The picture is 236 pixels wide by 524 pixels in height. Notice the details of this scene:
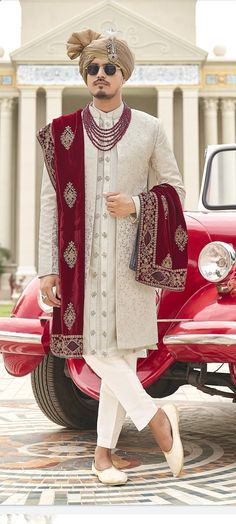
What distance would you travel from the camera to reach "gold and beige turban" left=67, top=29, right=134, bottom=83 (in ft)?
10.5

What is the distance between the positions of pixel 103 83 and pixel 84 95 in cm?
3343

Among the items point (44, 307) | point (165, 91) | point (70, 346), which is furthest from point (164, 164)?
point (165, 91)

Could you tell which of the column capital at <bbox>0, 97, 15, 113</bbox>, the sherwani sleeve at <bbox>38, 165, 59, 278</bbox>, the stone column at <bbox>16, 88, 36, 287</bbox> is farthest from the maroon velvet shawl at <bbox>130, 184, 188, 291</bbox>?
the column capital at <bbox>0, 97, 15, 113</bbox>

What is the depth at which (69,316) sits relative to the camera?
314 cm

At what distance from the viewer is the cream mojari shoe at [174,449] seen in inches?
127

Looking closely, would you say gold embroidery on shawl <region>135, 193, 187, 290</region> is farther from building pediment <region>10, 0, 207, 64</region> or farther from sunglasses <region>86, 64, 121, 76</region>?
building pediment <region>10, 0, 207, 64</region>

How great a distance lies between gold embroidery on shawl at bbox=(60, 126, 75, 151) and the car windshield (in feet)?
6.01

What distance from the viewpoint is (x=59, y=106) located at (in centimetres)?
3431

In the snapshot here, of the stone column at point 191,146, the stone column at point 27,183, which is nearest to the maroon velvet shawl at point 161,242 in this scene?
the stone column at point 191,146

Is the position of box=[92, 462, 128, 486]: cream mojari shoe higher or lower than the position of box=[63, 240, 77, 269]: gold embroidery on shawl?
lower

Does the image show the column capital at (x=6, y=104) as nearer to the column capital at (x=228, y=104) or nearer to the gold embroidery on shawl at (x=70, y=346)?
the column capital at (x=228, y=104)

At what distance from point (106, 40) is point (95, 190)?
650mm

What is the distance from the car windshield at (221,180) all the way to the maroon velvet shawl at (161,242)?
5.50 feet

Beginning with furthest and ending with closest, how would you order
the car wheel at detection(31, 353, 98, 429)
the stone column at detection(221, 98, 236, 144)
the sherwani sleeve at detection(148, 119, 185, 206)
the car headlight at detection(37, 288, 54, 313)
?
the stone column at detection(221, 98, 236, 144) < the car wheel at detection(31, 353, 98, 429) < the car headlight at detection(37, 288, 54, 313) < the sherwani sleeve at detection(148, 119, 185, 206)
